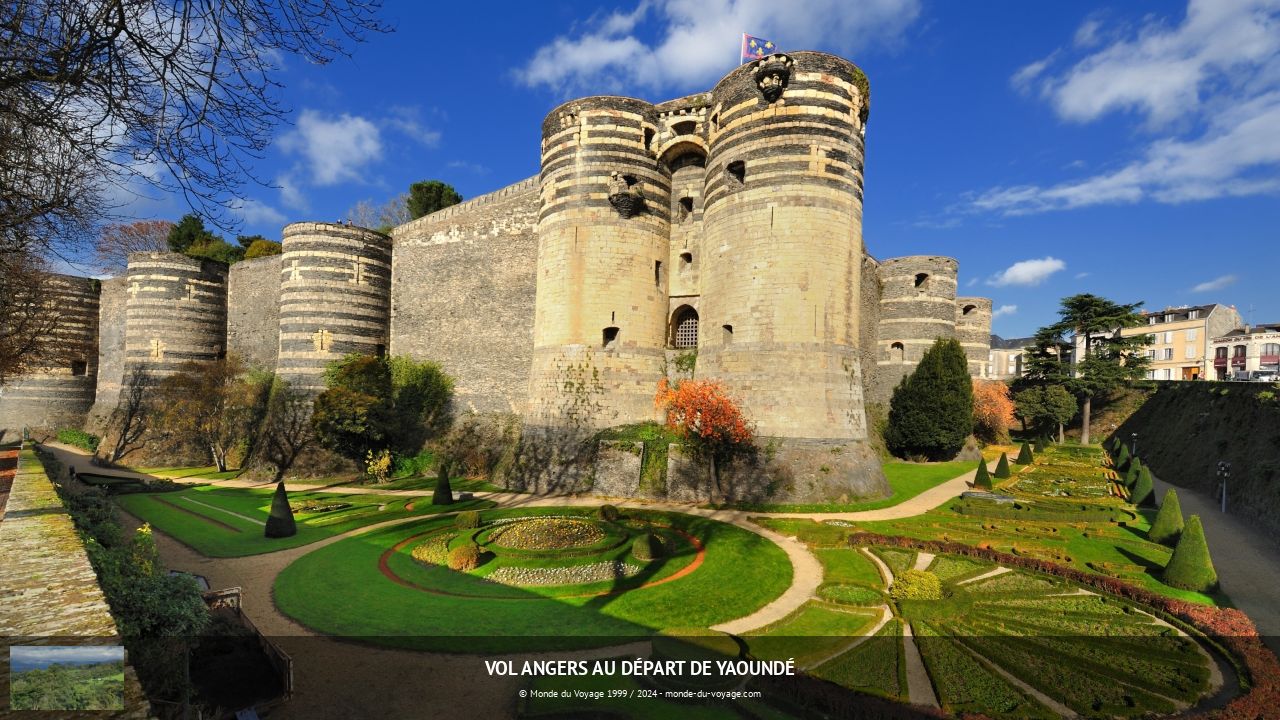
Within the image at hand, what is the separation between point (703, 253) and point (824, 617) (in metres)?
17.1

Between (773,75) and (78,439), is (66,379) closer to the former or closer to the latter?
(78,439)

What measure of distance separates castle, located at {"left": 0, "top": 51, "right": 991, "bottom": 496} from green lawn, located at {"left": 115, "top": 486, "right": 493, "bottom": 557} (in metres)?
6.83

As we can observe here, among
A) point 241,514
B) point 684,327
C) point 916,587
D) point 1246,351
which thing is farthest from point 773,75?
point 1246,351

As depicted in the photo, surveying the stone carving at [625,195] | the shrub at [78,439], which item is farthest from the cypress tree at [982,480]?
the shrub at [78,439]

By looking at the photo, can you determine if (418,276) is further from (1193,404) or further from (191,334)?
(1193,404)

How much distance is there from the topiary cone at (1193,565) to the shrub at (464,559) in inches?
681

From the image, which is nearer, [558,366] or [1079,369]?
[558,366]

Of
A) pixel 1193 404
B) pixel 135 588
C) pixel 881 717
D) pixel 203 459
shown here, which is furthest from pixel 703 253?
pixel 203 459

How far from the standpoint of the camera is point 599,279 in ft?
80.3

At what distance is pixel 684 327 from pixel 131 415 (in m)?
35.0

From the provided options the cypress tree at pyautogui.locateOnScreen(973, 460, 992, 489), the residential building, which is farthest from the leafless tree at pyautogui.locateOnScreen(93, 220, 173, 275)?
the residential building

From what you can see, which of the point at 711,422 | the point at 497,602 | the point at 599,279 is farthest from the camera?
the point at 599,279

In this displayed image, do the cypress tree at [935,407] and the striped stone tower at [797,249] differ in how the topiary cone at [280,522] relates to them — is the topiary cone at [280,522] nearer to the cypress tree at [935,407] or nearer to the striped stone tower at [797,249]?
the striped stone tower at [797,249]

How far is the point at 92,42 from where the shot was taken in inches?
235
